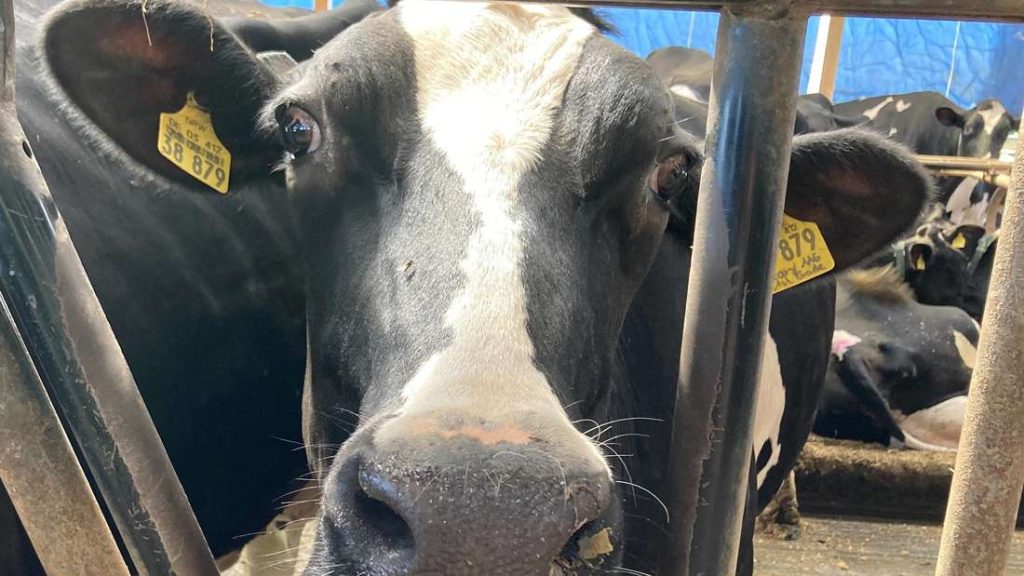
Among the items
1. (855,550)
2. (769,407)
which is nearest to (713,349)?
(769,407)

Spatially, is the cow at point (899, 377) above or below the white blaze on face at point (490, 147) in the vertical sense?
below

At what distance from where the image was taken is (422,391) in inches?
38.9

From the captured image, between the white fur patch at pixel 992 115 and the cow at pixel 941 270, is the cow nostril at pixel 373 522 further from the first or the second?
the white fur patch at pixel 992 115

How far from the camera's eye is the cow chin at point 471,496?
0.86 m

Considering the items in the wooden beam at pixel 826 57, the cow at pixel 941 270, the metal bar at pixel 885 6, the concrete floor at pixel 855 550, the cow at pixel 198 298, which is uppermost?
the wooden beam at pixel 826 57

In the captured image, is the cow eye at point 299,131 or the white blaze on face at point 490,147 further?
the cow eye at point 299,131

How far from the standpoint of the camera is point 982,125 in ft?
28.4

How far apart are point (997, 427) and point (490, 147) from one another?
0.73 meters

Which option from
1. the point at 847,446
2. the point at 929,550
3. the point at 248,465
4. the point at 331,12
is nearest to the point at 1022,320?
the point at 248,465

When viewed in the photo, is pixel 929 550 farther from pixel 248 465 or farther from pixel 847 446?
pixel 248 465

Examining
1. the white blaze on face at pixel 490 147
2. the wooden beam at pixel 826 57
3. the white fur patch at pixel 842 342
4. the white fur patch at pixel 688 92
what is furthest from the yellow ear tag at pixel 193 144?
the wooden beam at pixel 826 57

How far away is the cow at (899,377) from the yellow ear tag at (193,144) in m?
3.93

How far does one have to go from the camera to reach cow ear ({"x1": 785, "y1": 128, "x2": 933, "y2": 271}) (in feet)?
5.38

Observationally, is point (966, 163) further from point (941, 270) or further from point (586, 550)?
point (586, 550)
